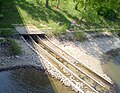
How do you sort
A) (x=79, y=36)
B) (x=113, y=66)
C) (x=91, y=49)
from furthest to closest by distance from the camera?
(x=79, y=36), (x=91, y=49), (x=113, y=66)

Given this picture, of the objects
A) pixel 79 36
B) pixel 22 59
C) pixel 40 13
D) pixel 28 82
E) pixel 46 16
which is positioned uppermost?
pixel 40 13

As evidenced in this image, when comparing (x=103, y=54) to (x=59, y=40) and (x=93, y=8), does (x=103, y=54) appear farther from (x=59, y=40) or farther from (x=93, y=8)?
(x=93, y=8)

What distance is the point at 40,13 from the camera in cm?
2945

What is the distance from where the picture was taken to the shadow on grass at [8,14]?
2514cm

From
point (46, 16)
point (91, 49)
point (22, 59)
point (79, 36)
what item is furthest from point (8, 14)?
point (91, 49)

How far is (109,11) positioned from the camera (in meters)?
36.0

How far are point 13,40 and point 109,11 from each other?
1756cm

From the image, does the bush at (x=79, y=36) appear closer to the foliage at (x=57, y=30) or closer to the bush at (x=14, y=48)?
the foliage at (x=57, y=30)

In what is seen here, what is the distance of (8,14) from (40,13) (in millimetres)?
3982

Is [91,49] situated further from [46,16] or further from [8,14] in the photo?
[8,14]

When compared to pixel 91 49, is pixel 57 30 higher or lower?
higher

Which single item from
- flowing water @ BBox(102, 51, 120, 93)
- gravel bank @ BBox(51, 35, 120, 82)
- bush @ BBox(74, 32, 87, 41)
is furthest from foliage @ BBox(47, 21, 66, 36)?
flowing water @ BBox(102, 51, 120, 93)

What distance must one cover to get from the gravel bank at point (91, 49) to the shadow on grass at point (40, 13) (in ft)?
10.9

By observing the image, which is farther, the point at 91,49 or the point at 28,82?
the point at 91,49
